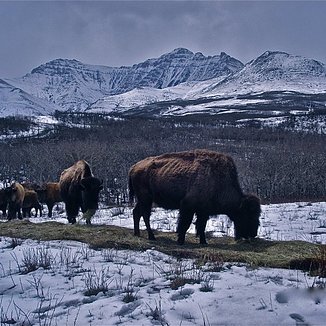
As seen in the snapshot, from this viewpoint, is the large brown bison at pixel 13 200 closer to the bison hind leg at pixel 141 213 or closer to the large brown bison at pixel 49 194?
the large brown bison at pixel 49 194

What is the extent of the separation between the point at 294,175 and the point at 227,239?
70491mm

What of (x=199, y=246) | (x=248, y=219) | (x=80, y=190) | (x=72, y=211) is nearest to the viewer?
(x=199, y=246)

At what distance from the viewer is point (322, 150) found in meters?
96.5

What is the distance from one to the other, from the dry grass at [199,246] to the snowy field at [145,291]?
48cm

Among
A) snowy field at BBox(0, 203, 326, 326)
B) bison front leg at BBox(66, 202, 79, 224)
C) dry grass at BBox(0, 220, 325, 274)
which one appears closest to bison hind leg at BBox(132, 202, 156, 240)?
dry grass at BBox(0, 220, 325, 274)

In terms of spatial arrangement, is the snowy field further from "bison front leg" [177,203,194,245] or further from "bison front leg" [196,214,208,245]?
"bison front leg" [196,214,208,245]

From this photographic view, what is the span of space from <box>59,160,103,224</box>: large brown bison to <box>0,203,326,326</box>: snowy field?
21.0ft

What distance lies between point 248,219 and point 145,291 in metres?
5.74

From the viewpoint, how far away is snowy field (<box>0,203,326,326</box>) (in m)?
5.16

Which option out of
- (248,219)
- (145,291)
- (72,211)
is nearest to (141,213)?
(248,219)

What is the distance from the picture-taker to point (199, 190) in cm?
1092

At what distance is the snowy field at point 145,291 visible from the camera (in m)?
5.16

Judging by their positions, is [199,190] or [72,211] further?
[72,211]

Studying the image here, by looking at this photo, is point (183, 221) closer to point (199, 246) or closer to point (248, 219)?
point (199, 246)
